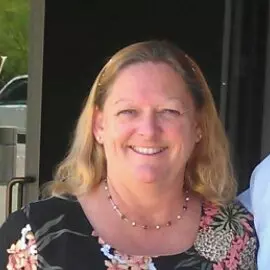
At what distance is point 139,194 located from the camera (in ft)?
6.60

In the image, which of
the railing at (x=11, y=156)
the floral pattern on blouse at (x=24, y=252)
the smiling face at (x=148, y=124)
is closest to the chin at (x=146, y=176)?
the smiling face at (x=148, y=124)

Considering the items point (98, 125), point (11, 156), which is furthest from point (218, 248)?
point (11, 156)

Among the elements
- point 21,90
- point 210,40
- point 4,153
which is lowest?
point 4,153

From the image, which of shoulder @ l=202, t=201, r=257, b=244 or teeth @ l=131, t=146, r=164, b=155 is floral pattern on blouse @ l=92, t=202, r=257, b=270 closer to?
shoulder @ l=202, t=201, r=257, b=244

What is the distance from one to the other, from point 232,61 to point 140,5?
44 cm

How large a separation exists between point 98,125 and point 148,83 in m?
0.17

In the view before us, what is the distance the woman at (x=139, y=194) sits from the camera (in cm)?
196

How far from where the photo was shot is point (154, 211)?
6.70 ft

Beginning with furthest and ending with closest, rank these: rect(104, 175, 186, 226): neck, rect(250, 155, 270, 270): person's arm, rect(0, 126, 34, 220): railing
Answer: rect(0, 126, 34, 220): railing
rect(104, 175, 186, 226): neck
rect(250, 155, 270, 270): person's arm

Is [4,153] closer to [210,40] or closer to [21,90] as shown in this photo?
[21,90]

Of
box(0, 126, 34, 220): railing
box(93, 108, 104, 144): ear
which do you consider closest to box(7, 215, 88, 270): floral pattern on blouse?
box(93, 108, 104, 144): ear

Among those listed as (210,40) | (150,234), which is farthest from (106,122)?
(210,40)

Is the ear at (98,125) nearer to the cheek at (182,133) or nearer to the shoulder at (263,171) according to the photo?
the cheek at (182,133)

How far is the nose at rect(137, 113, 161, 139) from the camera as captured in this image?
194 centimetres
